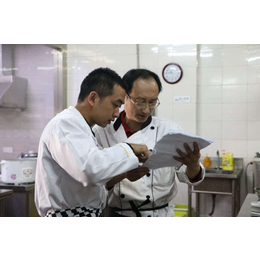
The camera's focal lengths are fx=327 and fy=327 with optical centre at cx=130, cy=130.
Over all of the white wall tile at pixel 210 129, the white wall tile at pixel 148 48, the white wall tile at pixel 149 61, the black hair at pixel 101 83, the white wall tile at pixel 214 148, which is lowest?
the white wall tile at pixel 214 148

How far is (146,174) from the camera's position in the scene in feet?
6.47

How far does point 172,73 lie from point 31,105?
2083mm

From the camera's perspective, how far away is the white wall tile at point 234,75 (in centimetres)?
415

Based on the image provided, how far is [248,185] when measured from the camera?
4148 millimetres

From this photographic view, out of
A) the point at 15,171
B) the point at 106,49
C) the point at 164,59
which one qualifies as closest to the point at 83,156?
the point at 15,171

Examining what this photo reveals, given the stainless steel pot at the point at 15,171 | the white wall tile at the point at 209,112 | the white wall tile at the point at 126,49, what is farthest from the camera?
the white wall tile at the point at 126,49

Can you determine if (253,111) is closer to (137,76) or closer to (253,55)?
(253,55)

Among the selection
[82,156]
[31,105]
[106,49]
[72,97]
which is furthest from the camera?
[31,105]

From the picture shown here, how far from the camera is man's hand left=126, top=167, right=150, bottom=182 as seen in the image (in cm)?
173

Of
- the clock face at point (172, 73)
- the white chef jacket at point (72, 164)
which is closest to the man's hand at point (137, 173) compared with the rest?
the white chef jacket at point (72, 164)

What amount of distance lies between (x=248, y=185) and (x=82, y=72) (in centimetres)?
269

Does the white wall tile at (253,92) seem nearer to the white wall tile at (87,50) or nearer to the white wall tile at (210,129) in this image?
the white wall tile at (210,129)

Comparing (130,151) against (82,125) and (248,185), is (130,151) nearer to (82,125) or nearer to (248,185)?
(82,125)

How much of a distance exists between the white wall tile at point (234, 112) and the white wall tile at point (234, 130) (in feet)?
0.21
